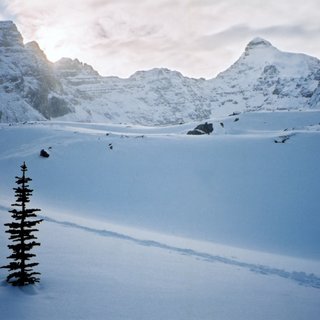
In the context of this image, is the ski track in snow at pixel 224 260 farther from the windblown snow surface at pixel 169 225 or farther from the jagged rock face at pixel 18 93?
the jagged rock face at pixel 18 93

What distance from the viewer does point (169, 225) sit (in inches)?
819

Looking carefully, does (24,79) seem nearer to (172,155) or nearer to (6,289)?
(172,155)

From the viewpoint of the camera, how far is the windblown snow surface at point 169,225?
8.35m

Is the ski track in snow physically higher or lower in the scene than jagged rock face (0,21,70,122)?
lower

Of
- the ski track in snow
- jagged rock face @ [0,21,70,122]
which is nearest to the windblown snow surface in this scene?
the ski track in snow

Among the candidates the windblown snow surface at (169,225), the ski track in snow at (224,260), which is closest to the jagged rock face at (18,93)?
the windblown snow surface at (169,225)

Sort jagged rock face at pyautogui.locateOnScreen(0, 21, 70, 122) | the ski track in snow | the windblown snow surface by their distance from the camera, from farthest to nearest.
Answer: jagged rock face at pyautogui.locateOnScreen(0, 21, 70, 122) → the ski track in snow → the windblown snow surface

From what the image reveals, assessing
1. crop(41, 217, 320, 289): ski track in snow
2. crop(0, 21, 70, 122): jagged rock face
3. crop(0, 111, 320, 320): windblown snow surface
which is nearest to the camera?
crop(0, 111, 320, 320): windblown snow surface

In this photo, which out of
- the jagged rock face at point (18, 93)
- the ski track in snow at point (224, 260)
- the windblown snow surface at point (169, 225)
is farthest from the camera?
the jagged rock face at point (18, 93)

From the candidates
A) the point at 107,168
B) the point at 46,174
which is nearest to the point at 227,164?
the point at 107,168

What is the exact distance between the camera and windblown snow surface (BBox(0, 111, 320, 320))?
8.35 m

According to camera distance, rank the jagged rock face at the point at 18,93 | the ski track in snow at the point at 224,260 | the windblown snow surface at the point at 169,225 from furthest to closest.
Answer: the jagged rock face at the point at 18,93, the ski track in snow at the point at 224,260, the windblown snow surface at the point at 169,225

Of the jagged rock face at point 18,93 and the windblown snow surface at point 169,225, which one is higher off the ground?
the jagged rock face at point 18,93

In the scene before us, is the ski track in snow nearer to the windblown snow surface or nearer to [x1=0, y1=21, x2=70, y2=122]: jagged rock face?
the windblown snow surface
